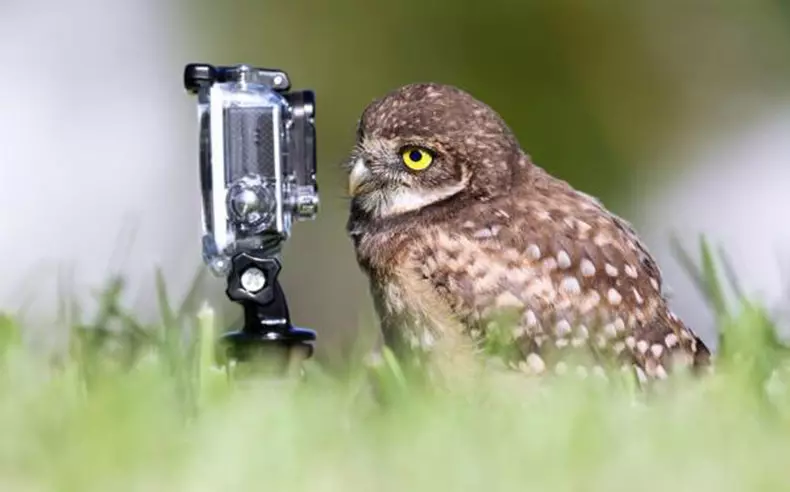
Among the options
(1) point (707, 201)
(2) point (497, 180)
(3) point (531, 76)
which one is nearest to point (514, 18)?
(3) point (531, 76)

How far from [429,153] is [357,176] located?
0.87 ft

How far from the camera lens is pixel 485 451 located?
10.2 ft

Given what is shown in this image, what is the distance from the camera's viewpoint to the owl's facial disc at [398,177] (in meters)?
4.86

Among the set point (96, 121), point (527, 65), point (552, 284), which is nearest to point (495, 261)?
point (552, 284)

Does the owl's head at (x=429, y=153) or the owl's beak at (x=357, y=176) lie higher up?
the owl's head at (x=429, y=153)

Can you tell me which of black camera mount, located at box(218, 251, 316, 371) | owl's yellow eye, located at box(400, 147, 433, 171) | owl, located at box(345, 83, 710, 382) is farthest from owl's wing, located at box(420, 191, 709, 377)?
black camera mount, located at box(218, 251, 316, 371)

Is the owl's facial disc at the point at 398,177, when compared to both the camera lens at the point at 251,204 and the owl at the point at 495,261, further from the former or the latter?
the camera lens at the point at 251,204

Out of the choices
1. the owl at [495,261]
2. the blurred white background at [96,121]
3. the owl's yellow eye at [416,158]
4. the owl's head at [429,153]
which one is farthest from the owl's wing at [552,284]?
the blurred white background at [96,121]

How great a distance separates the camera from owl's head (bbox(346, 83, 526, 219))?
190 inches

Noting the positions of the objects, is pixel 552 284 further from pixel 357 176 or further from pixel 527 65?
pixel 527 65

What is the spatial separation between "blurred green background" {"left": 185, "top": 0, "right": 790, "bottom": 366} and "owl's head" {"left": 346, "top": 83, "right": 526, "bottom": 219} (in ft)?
24.2

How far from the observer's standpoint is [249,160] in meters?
4.25

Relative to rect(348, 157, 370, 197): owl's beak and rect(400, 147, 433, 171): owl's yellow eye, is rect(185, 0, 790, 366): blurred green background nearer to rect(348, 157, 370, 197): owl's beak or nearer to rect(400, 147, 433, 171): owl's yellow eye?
rect(348, 157, 370, 197): owl's beak

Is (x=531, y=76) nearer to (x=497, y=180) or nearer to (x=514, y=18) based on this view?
(x=514, y=18)
